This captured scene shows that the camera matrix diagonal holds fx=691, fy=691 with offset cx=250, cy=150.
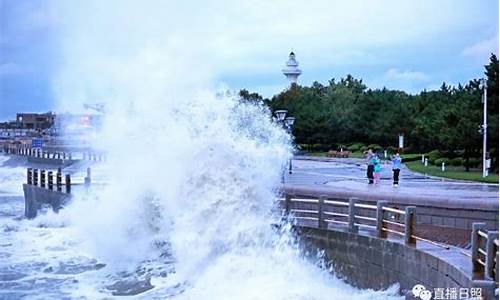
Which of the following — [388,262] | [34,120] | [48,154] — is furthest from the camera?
[48,154]

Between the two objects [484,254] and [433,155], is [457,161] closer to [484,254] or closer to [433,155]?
[433,155]

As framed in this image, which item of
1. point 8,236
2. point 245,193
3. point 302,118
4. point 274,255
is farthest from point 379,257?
point 302,118

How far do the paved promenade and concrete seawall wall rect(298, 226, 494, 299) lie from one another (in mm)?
2085

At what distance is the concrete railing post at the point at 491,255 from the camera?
4.75 meters

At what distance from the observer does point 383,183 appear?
17.8m

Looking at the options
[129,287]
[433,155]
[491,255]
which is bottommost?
[129,287]

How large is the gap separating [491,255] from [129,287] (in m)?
4.59

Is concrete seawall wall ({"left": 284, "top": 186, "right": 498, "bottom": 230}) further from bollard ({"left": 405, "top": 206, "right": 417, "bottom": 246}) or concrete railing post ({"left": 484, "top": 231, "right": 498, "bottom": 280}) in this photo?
concrete railing post ({"left": 484, "top": 231, "right": 498, "bottom": 280})

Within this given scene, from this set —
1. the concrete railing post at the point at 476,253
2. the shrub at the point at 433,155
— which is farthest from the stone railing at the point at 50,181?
the shrub at the point at 433,155

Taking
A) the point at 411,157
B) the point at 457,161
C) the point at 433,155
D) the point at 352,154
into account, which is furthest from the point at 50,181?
the point at 352,154

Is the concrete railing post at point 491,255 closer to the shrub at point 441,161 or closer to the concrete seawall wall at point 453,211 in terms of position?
the concrete seawall wall at point 453,211

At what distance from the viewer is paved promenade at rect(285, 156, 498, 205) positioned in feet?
39.9

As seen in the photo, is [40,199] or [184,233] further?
[40,199]

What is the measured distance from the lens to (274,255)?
817 cm
